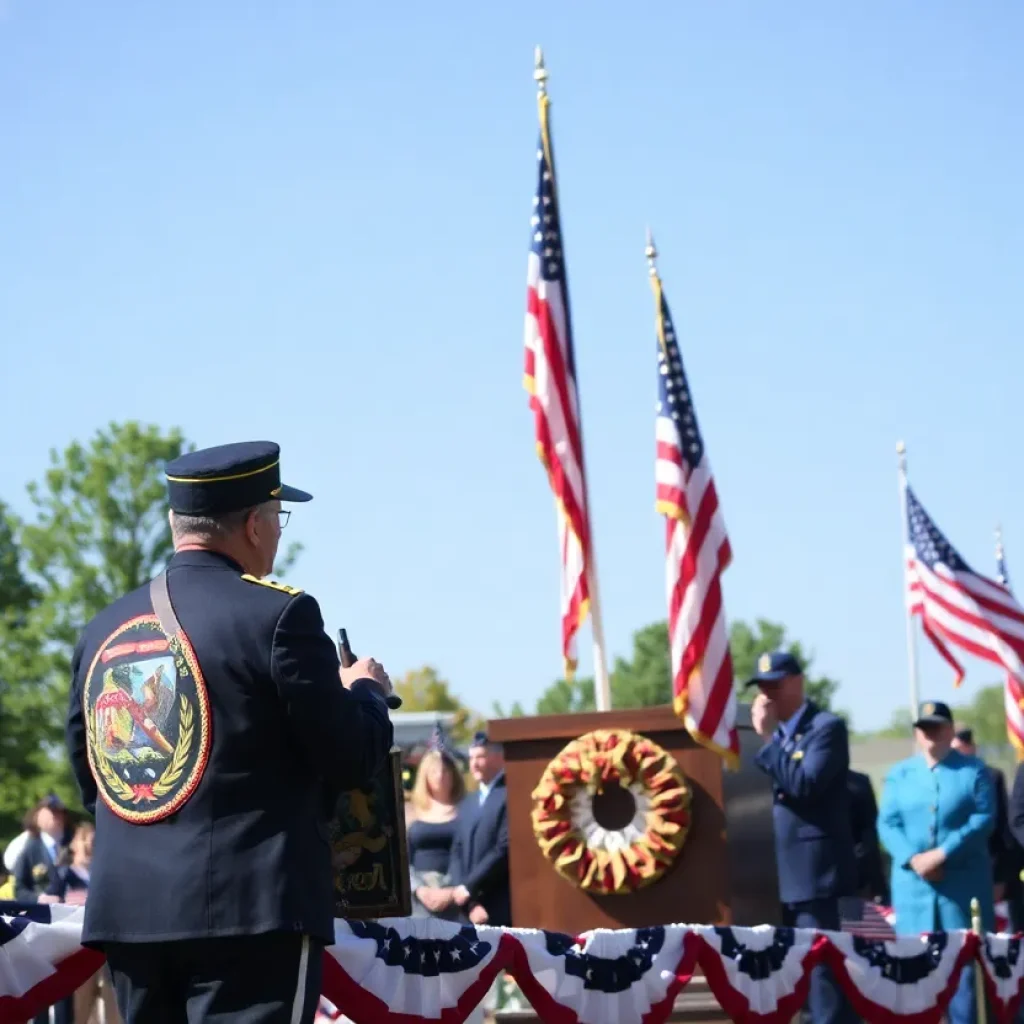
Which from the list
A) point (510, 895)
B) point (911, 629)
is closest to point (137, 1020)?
point (510, 895)

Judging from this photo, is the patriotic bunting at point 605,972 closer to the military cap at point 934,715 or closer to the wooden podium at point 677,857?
the wooden podium at point 677,857

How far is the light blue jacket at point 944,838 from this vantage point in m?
10.1

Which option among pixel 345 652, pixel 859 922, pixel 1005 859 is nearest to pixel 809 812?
pixel 859 922

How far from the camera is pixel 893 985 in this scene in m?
8.20

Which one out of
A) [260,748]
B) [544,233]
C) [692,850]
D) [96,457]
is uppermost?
[96,457]

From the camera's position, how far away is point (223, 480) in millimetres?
4445

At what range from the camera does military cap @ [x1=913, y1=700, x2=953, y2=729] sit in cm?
1052

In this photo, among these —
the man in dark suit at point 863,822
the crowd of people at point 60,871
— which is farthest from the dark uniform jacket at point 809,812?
the crowd of people at point 60,871

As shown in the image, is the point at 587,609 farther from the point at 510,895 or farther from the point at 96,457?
the point at 96,457

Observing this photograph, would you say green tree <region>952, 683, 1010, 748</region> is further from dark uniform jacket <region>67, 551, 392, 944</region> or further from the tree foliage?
dark uniform jacket <region>67, 551, 392, 944</region>

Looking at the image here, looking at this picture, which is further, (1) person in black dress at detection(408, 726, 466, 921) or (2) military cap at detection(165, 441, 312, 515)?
(1) person in black dress at detection(408, 726, 466, 921)

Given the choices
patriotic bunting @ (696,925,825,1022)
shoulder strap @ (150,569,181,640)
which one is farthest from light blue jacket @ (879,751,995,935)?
shoulder strap @ (150,569,181,640)

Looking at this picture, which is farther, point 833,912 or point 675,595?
point 675,595

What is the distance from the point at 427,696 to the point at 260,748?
265ft
